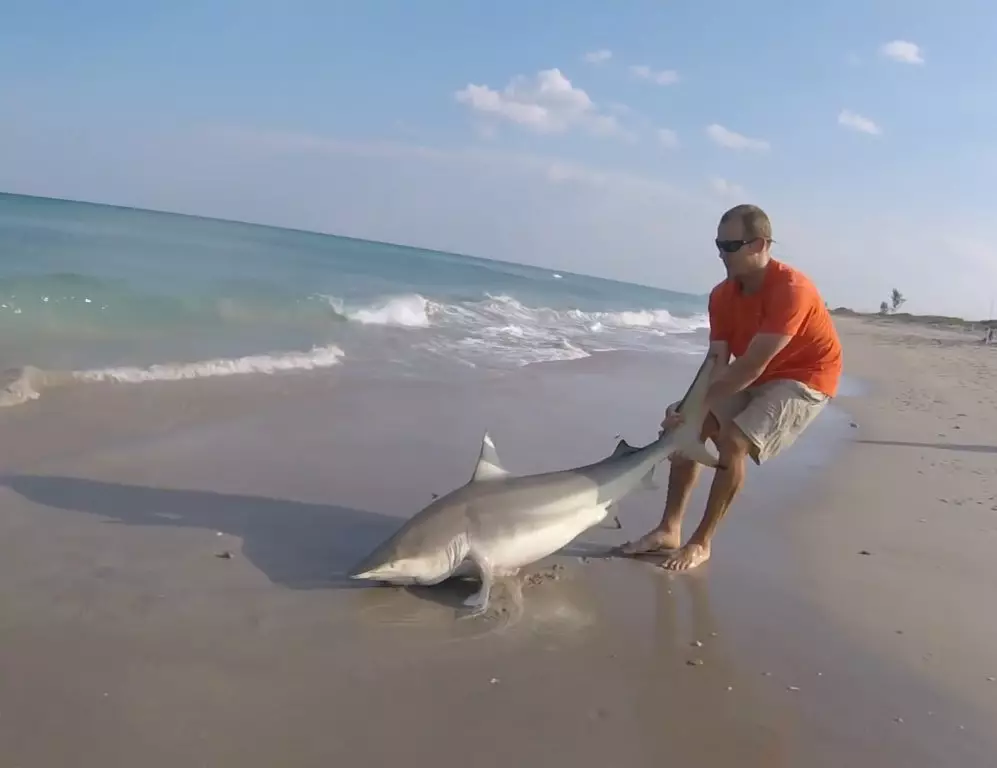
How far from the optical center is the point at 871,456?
800 centimetres

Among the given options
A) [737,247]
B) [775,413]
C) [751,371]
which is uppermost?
[737,247]

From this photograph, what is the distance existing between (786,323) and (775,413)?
556 millimetres

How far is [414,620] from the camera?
3664 millimetres

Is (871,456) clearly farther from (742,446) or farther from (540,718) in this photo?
(540,718)

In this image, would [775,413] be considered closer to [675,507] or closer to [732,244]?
[675,507]

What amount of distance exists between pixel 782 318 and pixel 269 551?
2.96m

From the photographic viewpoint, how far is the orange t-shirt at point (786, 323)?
4398mm

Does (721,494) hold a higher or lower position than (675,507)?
higher

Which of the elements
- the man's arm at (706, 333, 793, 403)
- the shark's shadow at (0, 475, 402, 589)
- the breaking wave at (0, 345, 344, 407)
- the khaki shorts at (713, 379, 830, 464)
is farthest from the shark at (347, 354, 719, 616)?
the breaking wave at (0, 345, 344, 407)

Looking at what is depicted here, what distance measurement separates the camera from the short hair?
4441mm

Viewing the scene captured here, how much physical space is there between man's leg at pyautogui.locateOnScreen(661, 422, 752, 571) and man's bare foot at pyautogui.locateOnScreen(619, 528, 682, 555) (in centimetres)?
14

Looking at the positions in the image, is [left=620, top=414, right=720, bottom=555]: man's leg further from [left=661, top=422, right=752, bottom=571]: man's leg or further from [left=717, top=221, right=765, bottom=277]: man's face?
[left=717, top=221, right=765, bottom=277]: man's face

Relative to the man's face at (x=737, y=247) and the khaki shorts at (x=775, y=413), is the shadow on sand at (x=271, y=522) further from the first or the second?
the man's face at (x=737, y=247)

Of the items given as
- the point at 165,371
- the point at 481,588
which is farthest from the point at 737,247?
the point at 165,371
